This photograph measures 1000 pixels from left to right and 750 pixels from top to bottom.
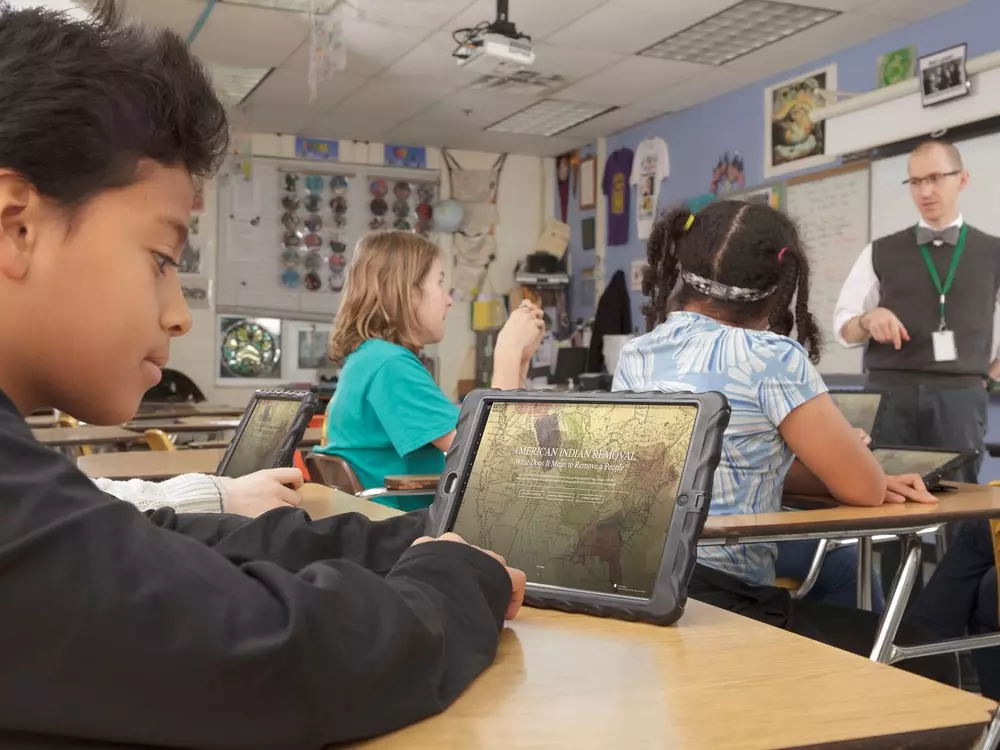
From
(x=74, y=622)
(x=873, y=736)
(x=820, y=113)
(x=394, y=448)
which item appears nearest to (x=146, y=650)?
(x=74, y=622)

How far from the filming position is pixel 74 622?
1.61 ft

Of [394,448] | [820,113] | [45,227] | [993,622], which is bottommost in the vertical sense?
[993,622]

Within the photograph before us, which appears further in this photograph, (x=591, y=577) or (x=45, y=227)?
(x=591, y=577)

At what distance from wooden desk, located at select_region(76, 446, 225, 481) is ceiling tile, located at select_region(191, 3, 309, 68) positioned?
2.85 metres

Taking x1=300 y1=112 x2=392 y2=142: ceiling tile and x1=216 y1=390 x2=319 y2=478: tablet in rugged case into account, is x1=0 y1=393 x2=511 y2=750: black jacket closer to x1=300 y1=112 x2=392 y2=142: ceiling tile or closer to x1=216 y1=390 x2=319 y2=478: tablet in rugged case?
x1=216 y1=390 x2=319 y2=478: tablet in rugged case

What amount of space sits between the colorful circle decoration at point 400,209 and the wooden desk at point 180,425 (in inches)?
161

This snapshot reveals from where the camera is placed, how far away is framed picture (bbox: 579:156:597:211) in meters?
8.29

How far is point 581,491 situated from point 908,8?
194 inches

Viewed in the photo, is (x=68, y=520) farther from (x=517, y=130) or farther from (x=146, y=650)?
(x=517, y=130)

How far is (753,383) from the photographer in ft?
5.69

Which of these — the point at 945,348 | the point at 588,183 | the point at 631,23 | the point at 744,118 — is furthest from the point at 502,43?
the point at 588,183

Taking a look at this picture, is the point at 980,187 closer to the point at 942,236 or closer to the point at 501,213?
the point at 942,236

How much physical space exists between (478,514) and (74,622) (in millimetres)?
578

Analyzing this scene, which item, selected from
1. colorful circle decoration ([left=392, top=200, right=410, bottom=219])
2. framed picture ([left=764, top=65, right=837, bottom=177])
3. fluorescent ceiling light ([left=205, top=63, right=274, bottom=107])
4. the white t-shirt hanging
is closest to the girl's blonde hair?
framed picture ([left=764, top=65, right=837, bottom=177])
